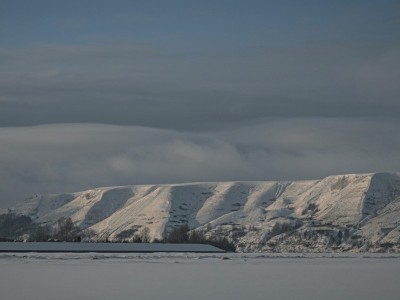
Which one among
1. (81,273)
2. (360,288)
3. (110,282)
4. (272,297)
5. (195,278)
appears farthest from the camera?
(81,273)

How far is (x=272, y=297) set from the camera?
212 ft

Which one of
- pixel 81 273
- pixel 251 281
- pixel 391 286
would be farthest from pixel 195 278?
pixel 391 286

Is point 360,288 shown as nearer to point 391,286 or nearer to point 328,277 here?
point 391,286

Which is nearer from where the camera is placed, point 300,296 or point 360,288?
point 300,296

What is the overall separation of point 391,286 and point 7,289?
32.3 meters

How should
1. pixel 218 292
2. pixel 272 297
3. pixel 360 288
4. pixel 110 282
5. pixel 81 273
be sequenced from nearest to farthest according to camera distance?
1. pixel 272 297
2. pixel 218 292
3. pixel 360 288
4. pixel 110 282
5. pixel 81 273

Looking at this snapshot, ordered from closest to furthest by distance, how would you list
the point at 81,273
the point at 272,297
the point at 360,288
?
the point at 272,297 < the point at 360,288 < the point at 81,273

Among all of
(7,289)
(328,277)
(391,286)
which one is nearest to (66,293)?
(7,289)

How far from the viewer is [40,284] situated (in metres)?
75.5

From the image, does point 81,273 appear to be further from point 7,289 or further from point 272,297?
point 272,297

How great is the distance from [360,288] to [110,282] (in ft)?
71.6

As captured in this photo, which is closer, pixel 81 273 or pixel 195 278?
pixel 195 278

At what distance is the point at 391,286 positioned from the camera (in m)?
76.7

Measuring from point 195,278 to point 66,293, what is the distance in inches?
905
